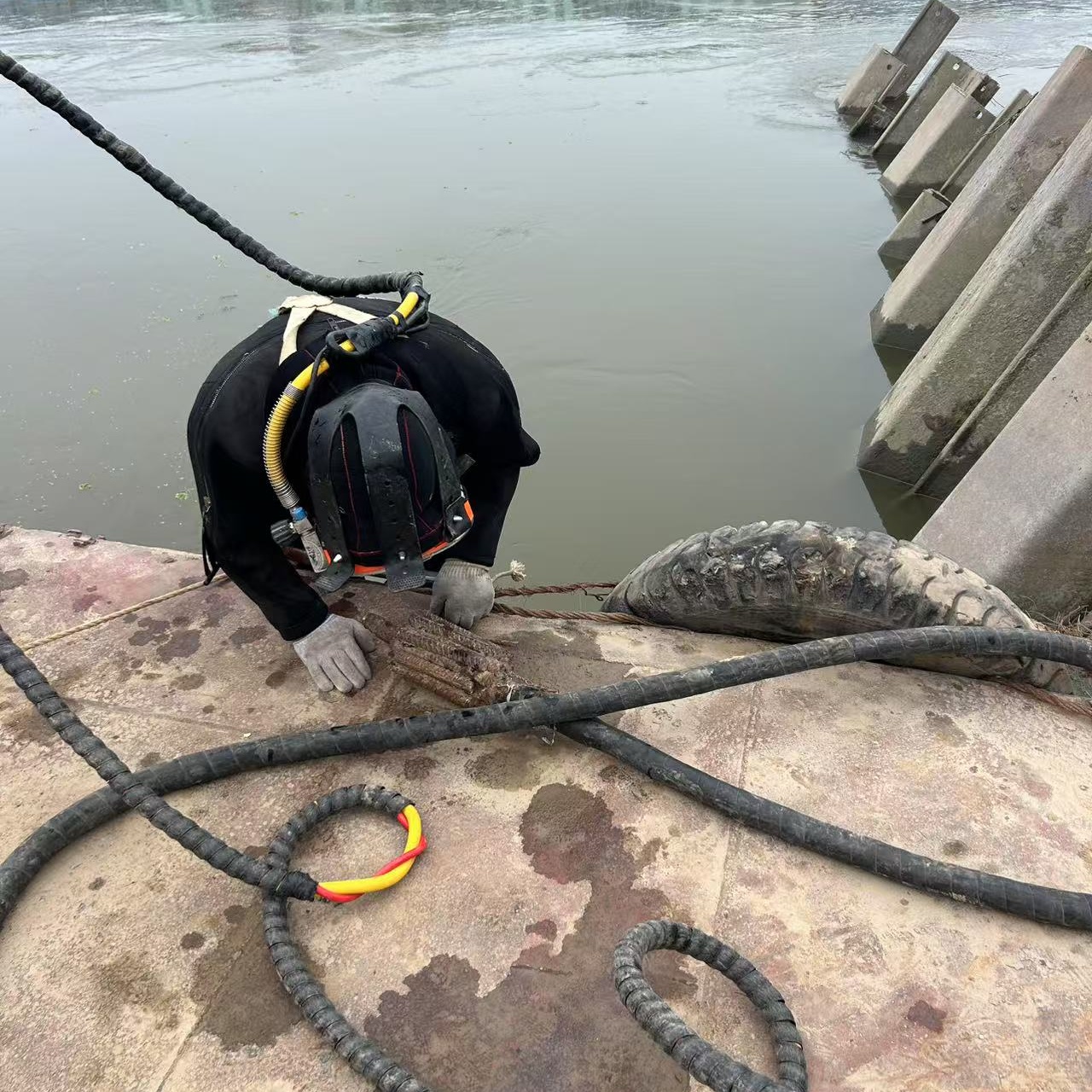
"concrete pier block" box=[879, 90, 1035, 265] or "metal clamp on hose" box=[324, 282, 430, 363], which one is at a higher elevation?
"metal clamp on hose" box=[324, 282, 430, 363]

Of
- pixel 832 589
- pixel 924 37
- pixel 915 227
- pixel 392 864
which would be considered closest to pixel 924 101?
pixel 924 37

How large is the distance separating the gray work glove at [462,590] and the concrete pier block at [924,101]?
9884mm

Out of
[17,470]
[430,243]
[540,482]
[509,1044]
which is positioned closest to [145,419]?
[17,470]

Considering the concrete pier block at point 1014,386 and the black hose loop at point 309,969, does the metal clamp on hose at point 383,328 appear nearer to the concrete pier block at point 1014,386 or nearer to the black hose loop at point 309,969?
the black hose loop at point 309,969

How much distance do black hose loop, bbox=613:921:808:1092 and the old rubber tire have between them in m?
1.09

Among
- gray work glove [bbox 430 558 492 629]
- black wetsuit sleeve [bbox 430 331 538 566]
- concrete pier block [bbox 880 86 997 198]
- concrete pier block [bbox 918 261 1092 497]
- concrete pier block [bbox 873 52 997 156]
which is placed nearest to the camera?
black wetsuit sleeve [bbox 430 331 538 566]

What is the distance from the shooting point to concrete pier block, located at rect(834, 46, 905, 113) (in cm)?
1188

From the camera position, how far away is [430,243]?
8.00 m

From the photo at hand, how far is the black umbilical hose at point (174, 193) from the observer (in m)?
1.86

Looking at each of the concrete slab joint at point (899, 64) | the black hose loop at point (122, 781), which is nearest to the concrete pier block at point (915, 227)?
the concrete slab joint at point (899, 64)

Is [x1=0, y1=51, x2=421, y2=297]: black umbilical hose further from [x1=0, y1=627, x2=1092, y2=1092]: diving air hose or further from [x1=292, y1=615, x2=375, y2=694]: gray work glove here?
[x1=0, y1=627, x2=1092, y2=1092]: diving air hose

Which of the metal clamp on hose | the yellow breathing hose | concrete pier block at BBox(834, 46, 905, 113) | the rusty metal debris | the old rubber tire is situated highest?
the metal clamp on hose

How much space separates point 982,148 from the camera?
27.1 feet

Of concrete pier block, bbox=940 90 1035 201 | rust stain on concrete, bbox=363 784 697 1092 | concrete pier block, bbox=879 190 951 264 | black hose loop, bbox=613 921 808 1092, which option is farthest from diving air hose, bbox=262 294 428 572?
concrete pier block, bbox=940 90 1035 201
